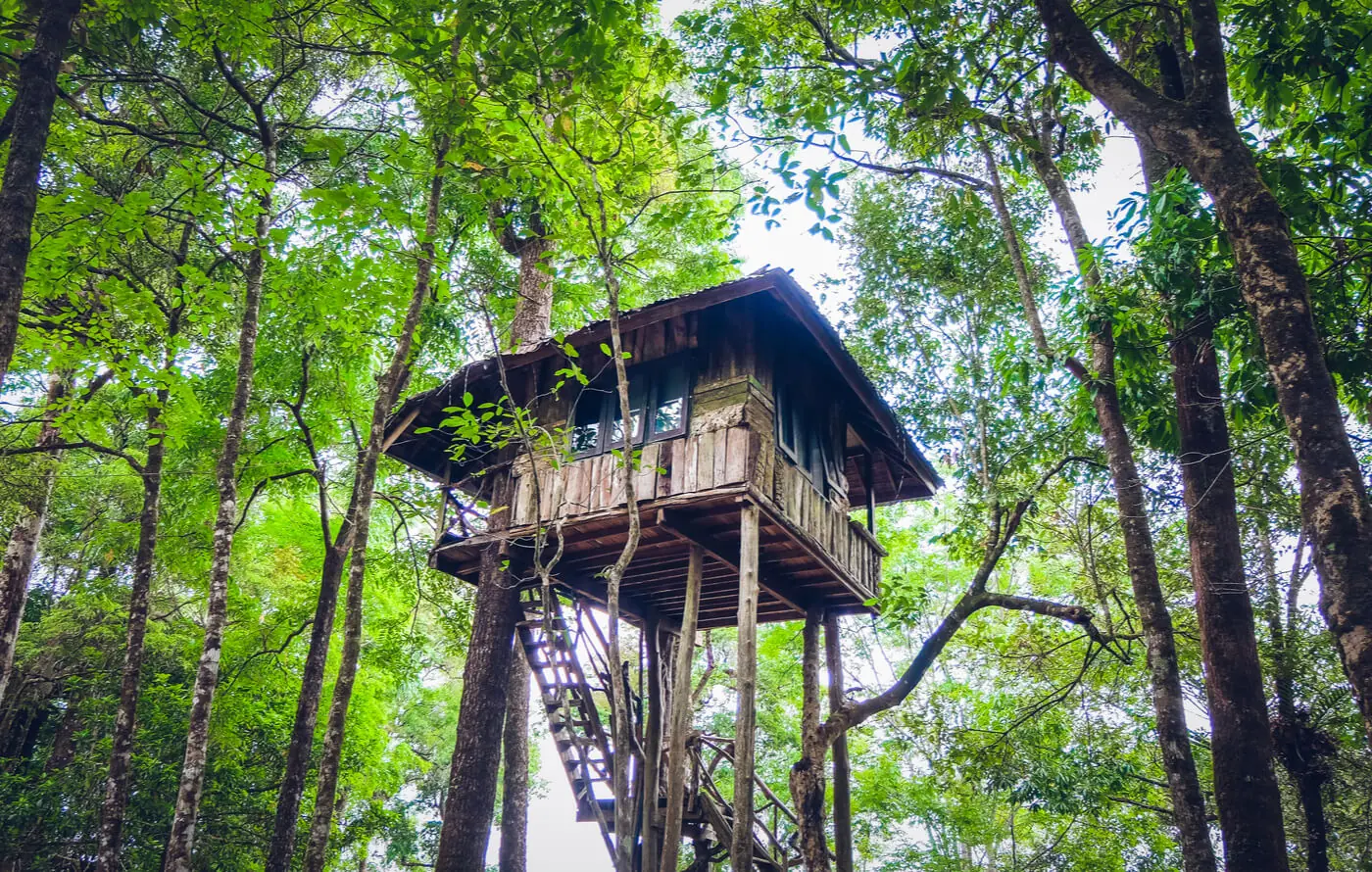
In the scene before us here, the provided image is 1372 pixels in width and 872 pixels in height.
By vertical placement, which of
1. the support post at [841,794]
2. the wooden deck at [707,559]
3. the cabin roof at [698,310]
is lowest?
the support post at [841,794]

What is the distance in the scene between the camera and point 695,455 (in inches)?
380

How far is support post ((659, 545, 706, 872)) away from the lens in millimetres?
8539

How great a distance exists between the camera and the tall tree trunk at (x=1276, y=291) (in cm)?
369

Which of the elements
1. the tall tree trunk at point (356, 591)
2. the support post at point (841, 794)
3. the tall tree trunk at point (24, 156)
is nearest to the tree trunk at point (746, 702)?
the support post at point (841, 794)

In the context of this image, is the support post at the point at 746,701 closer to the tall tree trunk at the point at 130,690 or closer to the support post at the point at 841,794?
the support post at the point at 841,794

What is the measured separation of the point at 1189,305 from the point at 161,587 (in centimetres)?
2072

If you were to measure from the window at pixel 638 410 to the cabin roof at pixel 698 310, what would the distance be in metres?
0.77

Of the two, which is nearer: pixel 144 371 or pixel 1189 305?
pixel 1189 305

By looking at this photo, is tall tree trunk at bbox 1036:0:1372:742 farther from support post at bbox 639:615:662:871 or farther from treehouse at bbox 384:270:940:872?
support post at bbox 639:615:662:871

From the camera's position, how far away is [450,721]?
82.8ft

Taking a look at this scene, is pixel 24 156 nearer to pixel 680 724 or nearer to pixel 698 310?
pixel 698 310

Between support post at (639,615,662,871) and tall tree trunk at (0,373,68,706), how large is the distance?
9.53 metres

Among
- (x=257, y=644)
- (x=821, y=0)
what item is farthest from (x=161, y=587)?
(x=821, y=0)

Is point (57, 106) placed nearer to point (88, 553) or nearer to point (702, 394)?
point (702, 394)
